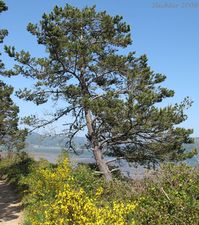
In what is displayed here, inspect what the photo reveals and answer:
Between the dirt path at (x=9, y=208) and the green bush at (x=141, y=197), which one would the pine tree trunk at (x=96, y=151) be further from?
the dirt path at (x=9, y=208)

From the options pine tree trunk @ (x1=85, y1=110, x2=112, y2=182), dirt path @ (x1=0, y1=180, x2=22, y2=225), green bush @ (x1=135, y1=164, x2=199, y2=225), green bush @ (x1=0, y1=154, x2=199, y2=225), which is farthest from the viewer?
pine tree trunk @ (x1=85, y1=110, x2=112, y2=182)

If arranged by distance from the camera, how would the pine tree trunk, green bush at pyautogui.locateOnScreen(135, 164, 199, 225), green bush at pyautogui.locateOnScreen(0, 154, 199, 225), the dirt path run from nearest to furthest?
green bush at pyautogui.locateOnScreen(0, 154, 199, 225), green bush at pyautogui.locateOnScreen(135, 164, 199, 225), the dirt path, the pine tree trunk

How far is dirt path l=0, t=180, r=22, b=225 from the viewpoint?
636 inches

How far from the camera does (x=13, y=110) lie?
29.3m

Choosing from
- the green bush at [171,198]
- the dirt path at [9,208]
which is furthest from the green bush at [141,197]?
the dirt path at [9,208]

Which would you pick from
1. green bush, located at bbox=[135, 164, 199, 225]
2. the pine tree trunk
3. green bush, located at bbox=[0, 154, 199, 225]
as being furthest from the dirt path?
green bush, located at bbox=[135, 164, 199, 225]

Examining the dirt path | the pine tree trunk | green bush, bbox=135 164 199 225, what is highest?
the pine tree trunk

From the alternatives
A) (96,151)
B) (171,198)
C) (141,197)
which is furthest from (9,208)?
(171,198)

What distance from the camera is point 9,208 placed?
18812 mm

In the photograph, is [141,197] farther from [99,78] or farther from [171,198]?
[99,78]

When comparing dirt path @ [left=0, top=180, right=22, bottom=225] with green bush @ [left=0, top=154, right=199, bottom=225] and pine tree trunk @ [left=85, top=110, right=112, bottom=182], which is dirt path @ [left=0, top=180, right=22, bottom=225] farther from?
pine tree trunk @ [left=85, top=110, right=112, bottom=182]

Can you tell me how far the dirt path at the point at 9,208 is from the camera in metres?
16.1

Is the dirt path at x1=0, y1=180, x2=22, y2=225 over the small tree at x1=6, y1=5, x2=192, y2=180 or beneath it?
beneath

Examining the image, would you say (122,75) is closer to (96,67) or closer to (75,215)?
(96,67)
